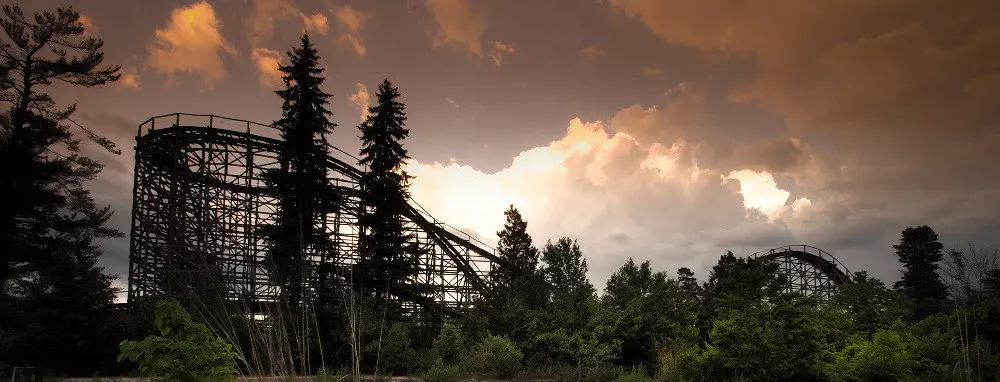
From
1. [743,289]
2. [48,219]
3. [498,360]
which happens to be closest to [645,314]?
[743,289]

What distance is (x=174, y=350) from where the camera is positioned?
21.6ft

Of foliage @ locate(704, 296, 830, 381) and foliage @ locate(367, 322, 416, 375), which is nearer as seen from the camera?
foliage @ locate(704, 296, 830, 381)

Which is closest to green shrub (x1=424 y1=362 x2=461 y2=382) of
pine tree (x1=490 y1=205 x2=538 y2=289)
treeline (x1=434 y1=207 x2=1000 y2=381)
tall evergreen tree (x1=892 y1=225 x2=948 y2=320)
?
treeline (x1=434 y1=207 x2=1000 y2=381)

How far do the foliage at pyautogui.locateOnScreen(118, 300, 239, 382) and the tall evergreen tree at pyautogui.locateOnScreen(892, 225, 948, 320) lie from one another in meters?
46.8

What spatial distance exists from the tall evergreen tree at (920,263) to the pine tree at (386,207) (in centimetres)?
3582

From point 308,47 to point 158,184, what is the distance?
36.5 feet

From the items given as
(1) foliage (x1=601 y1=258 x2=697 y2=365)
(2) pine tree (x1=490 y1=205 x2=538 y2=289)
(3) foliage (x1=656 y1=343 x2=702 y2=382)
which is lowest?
(3) foliage (x1=656 y1=343 x2=702 y2=382)

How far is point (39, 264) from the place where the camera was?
22422 millimetres

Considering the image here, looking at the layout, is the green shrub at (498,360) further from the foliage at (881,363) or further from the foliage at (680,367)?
the foliage at (881,363)

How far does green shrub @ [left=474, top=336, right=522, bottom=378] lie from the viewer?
17953 mm

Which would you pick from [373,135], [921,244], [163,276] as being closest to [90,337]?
[163,276]

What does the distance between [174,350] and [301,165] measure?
64.8 feet

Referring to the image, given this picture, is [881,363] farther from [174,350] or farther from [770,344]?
[174,350]

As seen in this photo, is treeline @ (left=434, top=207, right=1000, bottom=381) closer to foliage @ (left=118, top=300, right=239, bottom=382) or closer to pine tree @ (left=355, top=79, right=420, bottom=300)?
pine tree @ (left=355, top=79, right=420, bottom=300)
